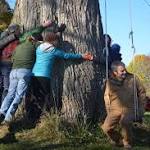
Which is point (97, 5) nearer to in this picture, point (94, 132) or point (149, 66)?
point (94, 132)

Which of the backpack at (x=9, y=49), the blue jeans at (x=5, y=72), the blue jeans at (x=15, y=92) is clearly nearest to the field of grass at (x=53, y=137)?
the blue jeans at (x=15, y=92)

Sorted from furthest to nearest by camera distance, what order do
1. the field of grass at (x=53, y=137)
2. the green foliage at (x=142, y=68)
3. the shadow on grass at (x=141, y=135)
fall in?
1. the green foliage at (x=142, y=68)
2. the shadow on grass at (x=141, y=135)
3. the field of grass at (x=53, y=137)

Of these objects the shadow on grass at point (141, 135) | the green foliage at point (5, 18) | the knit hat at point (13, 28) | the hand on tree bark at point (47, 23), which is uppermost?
the green foliage at point (5, 18)

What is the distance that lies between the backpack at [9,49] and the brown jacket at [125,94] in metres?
2.09

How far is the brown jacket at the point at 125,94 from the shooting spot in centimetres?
970

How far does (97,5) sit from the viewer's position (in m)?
11.4

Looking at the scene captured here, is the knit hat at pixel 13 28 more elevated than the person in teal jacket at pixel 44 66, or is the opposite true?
the knit hat at pixel 13 28

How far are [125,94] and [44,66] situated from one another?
5.33ft

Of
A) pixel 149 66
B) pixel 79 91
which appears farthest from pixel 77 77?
pixel 149 66

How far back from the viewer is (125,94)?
9.76m

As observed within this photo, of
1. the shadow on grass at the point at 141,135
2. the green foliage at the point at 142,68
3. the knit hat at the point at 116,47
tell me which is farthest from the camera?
the green foliage at the point at 142,68

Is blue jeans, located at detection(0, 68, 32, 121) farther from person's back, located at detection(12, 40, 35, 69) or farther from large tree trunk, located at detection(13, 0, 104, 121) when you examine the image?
large tree trunk, located at detection(13, 0, 104, 121)

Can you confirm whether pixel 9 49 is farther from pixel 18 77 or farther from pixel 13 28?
pixel 18 77

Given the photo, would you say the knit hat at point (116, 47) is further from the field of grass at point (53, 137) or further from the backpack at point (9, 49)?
the backpack at point (9, 49)
